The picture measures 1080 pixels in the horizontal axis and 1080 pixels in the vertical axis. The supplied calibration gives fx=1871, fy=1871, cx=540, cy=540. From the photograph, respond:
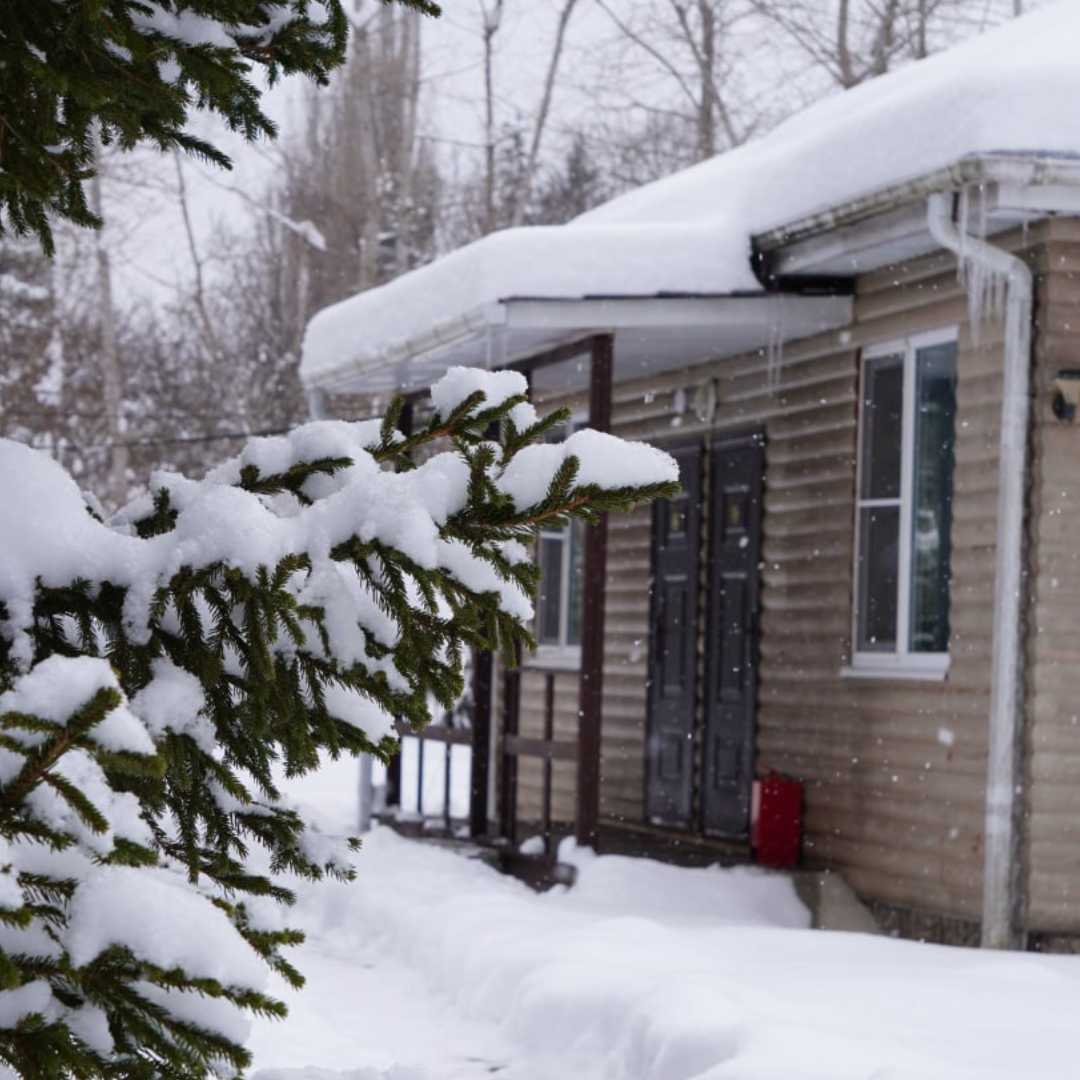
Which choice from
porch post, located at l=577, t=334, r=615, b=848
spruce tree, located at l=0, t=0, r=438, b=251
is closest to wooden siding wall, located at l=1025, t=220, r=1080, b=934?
porch post, located at l=577, t=334, r=615, b=848

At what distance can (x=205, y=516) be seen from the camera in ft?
9.19

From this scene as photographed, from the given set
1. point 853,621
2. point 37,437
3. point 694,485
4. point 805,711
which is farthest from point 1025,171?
point 37,437

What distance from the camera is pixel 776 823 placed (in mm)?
10445

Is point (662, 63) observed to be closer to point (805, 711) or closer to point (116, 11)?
point (805, 711)

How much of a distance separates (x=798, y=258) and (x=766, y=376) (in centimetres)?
→ 152

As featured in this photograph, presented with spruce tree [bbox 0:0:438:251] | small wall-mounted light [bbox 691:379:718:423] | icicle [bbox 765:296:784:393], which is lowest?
spruce tree [bbox 0:0:438:251]

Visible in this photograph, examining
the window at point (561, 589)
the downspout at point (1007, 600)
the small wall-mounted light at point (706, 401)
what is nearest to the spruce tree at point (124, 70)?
the downspout at point (1007, 600)

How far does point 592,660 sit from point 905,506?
187 cm

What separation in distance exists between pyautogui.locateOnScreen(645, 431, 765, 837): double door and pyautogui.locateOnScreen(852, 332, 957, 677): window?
139cm

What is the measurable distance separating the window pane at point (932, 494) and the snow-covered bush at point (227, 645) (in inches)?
250

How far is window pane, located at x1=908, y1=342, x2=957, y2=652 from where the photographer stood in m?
9.34

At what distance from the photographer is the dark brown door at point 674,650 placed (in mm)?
12266

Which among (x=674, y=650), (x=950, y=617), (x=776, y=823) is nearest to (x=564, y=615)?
(x=674, y=650)

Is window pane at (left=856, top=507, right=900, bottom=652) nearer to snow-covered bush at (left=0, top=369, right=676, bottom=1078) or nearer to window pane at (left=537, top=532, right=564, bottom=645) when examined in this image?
window pane at (left=537, top=532, right=564, bottom=645)
